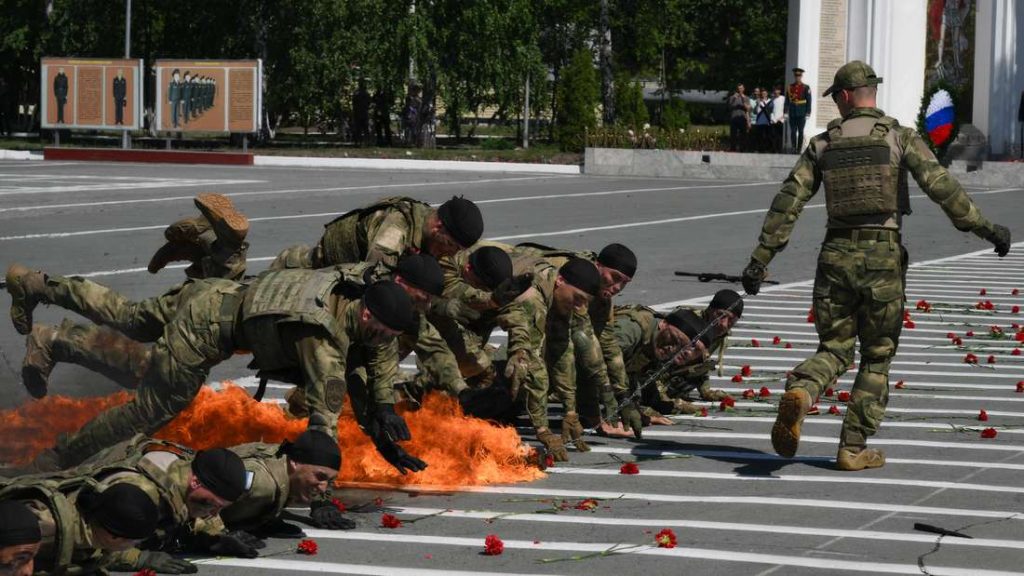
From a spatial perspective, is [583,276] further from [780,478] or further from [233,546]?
[233,546]

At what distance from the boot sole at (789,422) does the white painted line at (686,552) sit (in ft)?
5.08

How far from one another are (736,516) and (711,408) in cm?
327

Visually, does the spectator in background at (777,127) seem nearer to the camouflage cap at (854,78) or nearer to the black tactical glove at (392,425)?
the camouflage cap at (854,78)

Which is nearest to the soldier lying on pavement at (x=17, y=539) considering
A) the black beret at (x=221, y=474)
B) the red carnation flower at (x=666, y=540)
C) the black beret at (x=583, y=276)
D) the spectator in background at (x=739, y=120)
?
the black beret at (x=221, y=474)

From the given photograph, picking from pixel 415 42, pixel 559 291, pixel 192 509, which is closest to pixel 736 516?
pixel 559 291

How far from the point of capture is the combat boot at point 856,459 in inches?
373

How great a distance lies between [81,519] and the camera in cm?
652

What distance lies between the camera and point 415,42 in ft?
165

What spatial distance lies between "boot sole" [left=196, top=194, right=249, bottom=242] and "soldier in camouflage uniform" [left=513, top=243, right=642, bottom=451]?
1.80 meters

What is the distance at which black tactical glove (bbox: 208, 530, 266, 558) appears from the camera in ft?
23.7

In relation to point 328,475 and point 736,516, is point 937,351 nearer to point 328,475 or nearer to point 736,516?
point 736,516

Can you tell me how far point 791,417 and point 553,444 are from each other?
1.34 m

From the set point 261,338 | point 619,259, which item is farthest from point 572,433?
point 261,338

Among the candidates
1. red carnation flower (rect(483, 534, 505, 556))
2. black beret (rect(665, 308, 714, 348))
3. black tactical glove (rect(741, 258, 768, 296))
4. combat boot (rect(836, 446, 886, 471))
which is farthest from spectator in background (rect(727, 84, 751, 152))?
red carnation flower (rect(483, 534, 505, 556))
